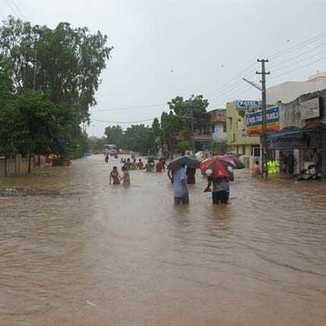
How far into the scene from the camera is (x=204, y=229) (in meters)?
13.3

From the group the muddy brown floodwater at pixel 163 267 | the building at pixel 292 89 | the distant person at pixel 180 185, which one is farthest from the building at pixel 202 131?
the muddy brown floodwater at pixel 163 267

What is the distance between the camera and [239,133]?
2670 inches

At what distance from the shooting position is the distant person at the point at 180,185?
61.8ft

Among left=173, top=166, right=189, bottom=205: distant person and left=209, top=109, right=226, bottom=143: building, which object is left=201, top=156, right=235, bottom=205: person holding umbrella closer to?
left=173, top=166, right=189, bottom=205: distant person

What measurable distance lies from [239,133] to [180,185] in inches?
1950

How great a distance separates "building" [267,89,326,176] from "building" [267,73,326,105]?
53.6 ft

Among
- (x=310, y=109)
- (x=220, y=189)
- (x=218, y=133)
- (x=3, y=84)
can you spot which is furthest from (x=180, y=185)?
(x=218, y=133)

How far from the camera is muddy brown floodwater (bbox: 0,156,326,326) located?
6531 mm

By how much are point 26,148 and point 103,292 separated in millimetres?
35913

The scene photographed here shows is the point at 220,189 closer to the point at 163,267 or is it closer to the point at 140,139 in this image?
the point at 163,267

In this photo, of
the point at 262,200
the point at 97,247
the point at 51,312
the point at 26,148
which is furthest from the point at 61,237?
the point at 26,148

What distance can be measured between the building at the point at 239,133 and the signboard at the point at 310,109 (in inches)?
1062

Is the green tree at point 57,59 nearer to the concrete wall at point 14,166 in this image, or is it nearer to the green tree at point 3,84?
the concrete wall at point 14,166

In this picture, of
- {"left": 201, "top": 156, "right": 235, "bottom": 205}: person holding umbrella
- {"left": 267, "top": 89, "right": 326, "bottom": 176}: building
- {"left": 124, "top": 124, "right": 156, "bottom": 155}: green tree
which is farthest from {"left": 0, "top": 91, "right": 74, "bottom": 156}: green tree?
{"left": 124, "top": 124, "right": 156, "bottom": 155}: green tree
